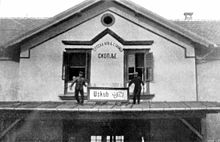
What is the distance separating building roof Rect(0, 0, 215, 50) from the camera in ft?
39.0

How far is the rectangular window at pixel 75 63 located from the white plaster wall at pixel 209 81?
4.46 meters

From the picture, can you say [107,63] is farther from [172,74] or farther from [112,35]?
[172,74]

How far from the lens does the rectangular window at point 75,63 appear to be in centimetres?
1216

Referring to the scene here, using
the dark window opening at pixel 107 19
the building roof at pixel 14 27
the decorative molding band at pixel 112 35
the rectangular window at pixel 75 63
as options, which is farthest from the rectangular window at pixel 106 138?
the building roof at pixel 14 27

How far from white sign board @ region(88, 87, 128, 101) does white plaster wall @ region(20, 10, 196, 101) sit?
1629 mm

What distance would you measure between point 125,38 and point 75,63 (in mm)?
2224

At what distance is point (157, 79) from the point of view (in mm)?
11945

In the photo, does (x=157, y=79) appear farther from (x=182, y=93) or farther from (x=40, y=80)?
(x=40, y=80)

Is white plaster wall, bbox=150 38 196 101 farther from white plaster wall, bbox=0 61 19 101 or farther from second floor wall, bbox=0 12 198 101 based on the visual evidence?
white plaster wall, bbox=0 61 19 101

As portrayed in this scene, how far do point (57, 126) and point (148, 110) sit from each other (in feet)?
12.7

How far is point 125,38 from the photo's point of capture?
1232cm

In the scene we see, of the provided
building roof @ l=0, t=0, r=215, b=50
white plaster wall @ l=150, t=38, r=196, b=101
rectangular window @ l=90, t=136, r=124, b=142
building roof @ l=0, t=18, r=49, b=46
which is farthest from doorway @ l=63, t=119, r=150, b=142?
building roof @ l=0, t=18, r=49, b=46

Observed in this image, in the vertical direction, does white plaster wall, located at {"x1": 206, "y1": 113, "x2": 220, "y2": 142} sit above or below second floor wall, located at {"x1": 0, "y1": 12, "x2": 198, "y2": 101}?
below

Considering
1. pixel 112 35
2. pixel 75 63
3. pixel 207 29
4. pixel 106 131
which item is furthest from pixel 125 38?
pixel 207 29
